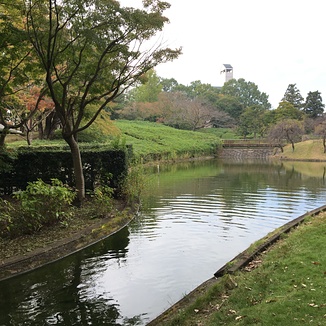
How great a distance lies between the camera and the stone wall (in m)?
47.2

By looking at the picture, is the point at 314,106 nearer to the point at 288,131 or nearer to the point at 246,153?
the point at 288,131

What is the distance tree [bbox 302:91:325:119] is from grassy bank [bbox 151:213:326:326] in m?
56.9

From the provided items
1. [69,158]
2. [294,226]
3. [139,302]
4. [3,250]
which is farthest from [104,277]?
[69,158]

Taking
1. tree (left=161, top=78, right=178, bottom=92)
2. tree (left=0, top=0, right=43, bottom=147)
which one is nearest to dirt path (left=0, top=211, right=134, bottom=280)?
tree (left=0, top=0, right=43, bottom=147)

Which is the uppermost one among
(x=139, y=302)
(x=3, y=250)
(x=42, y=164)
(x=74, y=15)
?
(x=74, y=15)

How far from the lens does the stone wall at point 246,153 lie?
155 ft

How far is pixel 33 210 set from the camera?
22.4ft

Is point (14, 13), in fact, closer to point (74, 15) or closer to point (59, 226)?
point (74, 15)

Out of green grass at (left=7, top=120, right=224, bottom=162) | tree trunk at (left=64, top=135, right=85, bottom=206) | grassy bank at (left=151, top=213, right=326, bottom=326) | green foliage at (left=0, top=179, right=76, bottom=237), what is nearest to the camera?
grassy bank at (left=151, top=213, right=326, bottom=326)

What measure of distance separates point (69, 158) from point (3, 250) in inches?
187

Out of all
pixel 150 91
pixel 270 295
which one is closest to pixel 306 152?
pixel 150 91

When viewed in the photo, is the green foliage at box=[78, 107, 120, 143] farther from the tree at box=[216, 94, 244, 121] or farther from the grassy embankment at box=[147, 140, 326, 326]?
the tree at box=[216, 94, 244, 121]

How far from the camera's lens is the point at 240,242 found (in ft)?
25.6

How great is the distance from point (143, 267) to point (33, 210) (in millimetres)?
2478
